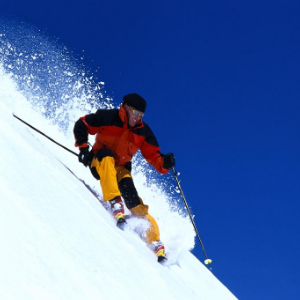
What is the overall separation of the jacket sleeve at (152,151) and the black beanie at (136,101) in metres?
0.50

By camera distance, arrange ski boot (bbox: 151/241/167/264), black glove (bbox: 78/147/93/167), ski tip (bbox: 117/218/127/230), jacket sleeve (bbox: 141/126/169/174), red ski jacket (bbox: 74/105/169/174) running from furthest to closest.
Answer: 1. jacket sleeve (bbox: 141/126/169/174)
2. red ski jacket (bbox: 74/105/169/174)
3. black glove (bbox: 78/147/93/167)
4. ski boot (bbox: 151/241/167/264)
5. ski tip (bbox: 117/218/127/230)

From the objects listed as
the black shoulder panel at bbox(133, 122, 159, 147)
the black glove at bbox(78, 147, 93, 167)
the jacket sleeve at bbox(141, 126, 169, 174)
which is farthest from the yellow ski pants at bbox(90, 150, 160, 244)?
the black shoulder panel at bbox(133, 122, 159, 147)

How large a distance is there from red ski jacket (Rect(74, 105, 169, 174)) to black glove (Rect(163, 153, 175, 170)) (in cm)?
10

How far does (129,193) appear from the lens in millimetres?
4859

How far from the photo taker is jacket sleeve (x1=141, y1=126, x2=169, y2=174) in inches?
202

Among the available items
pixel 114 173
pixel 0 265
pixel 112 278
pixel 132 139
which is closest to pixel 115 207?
pixel 114 173

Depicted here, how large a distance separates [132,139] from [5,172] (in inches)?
108

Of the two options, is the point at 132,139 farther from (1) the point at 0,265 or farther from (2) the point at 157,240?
(1) the point at 0,265

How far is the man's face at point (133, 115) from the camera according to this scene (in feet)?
15.5

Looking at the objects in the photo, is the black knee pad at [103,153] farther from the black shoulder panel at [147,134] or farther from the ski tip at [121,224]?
the ski tip at [121,224]

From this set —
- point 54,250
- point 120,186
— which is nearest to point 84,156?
point 120,186

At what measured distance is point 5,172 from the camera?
2.32m

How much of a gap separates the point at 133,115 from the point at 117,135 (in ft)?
1.13

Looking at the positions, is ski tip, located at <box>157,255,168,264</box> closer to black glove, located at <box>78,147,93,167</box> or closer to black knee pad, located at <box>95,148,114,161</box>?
black knee pad, located at <box>95,148,114,161</box>
